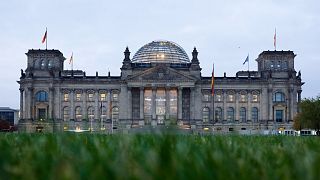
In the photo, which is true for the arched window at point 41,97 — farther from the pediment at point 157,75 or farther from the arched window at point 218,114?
the arched window at point 218,114

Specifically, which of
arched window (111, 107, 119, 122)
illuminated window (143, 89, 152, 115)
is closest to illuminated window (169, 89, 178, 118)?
illuminated window (143, 89, 152, 115)

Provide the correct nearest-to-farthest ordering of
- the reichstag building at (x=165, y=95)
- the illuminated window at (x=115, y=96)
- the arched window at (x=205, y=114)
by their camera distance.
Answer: the reichstag building at (x=165, y=95), the illuminated window at (x=115, y=96), the arched window at (x=205, y=114)

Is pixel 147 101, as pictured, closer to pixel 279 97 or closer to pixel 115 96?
pixel 115 96

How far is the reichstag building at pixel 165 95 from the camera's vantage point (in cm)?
11400

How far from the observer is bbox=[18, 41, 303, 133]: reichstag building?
114 metres

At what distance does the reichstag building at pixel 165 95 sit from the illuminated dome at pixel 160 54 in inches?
450

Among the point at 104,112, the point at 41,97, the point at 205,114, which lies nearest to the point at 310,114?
the point at 205,114

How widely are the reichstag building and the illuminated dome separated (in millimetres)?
11422

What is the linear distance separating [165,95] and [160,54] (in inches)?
744

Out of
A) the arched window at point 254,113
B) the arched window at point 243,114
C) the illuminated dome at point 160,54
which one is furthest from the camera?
the illuminated dome at point 160,54

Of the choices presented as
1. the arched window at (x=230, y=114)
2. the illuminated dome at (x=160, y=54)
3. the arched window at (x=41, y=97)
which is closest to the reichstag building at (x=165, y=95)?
the arched window at (x=41, y=97)

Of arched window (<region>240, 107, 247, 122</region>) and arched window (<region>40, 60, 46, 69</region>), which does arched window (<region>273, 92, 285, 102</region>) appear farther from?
arched window (<region>40, 60, 46, 69</region>)

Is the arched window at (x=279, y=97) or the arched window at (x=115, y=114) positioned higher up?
the arched window at (x=279, y=97)

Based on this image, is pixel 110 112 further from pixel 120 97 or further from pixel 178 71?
pixel 178 71
